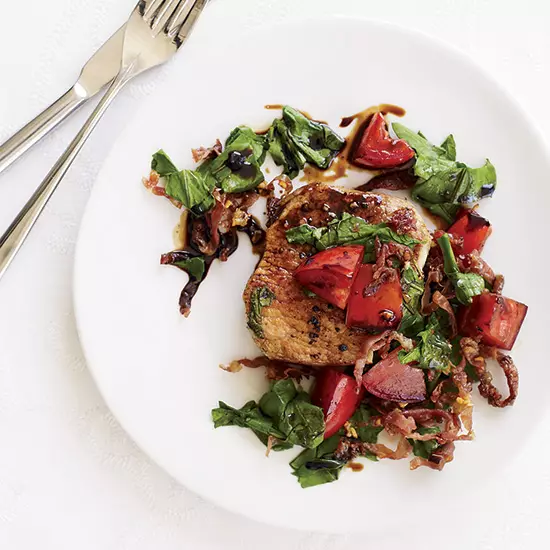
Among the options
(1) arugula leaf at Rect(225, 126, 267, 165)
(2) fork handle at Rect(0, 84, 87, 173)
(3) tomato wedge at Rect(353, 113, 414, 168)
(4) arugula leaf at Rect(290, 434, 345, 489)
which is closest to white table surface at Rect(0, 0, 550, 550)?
(2) fork handle at Rect(0, 84, 87, 173)

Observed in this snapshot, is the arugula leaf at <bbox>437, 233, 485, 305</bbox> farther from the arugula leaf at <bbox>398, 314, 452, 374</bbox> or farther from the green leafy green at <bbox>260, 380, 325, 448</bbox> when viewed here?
the green leafy green at <bbox>260, 380, 325, 448</bbox>

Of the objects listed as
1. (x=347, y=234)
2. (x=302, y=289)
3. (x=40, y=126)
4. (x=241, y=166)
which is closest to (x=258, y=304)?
(x=302, y=289)

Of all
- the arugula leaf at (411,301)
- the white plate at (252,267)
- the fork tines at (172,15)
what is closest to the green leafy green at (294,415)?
the white plate at (252,267)

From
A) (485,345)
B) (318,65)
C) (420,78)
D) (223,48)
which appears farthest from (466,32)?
(485,345)

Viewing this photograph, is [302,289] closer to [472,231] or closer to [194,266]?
[194,266]

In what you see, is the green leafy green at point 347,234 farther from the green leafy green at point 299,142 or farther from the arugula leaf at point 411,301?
the green leafy green at point 299,142
